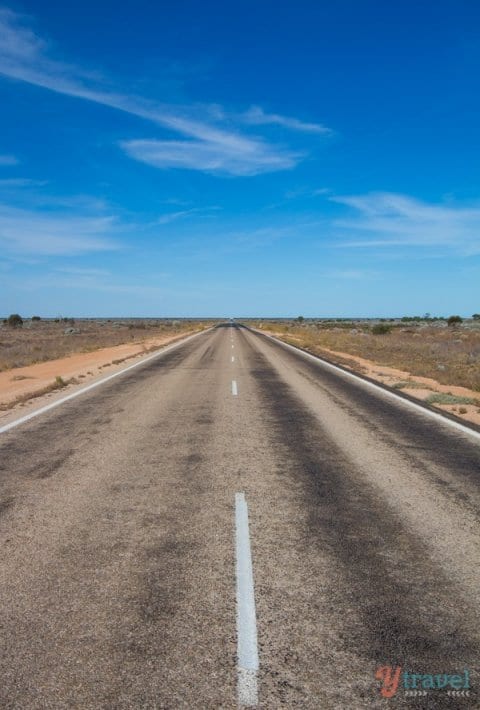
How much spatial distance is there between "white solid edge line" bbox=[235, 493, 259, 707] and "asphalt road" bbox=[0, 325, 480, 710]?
2.2 inches

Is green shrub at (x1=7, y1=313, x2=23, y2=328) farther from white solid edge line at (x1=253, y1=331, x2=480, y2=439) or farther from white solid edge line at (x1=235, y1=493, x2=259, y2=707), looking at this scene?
white solid edge line at (x1=235, y1=493, x2=259, y2=707)

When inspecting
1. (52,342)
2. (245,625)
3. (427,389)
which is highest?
(52,342)

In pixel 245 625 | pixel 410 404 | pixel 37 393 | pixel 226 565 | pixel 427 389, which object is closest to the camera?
pixel 245 625

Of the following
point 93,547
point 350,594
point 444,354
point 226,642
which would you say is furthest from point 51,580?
point 444,354

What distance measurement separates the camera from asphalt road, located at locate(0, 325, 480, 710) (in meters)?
2.92

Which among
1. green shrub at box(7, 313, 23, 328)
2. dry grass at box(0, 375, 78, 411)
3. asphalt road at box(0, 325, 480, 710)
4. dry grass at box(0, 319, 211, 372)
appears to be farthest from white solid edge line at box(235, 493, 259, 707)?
green shrub at box(7, 313, 23, 328)

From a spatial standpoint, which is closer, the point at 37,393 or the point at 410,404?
the point at 410,404

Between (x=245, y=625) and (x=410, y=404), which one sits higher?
(x=410, y=404)

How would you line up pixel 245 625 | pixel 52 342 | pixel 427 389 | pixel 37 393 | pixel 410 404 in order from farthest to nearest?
pixel 52 342 < pixel 427 389 < pixel 37 393 < pixel 410 404 < pixel 245 625

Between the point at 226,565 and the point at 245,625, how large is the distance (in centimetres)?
83

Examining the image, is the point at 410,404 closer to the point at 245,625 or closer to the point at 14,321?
the point at 245,625

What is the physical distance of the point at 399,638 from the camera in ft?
10.7

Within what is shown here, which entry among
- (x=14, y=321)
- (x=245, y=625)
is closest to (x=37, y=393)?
(x=245, y=625)

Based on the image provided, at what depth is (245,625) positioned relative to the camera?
336cm
